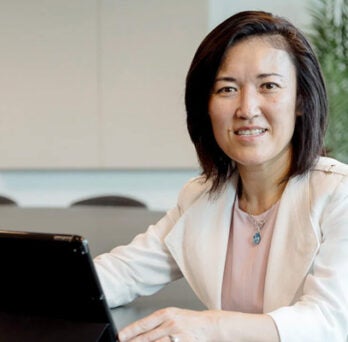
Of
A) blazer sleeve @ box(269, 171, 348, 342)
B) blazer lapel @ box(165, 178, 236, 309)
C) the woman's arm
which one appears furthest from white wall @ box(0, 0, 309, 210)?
the woman's arm

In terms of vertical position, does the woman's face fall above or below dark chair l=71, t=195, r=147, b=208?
above

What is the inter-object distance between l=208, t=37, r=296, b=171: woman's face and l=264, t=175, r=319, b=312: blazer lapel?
11cm

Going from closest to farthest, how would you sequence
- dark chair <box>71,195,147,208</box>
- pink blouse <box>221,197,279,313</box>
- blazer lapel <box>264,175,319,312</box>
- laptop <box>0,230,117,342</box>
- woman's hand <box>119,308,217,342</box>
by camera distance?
laptop <box>0,230,117,342</box>, woman's hand <box>119,308,217,342</box>, blazer lapel <box>264,175,319,312</box>, pink blouse <box>221,197,279,313</box>, dark chair <box>71,195,147,208</box>

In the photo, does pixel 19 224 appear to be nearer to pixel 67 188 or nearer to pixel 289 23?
pixel 289 23

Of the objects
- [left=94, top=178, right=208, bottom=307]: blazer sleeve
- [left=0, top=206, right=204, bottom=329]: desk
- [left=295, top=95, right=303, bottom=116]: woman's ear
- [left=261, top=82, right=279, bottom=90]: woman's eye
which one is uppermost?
[left=261, top=82, right=279, bottom=90]: woman's eye

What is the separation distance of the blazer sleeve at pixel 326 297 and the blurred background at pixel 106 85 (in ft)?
9.65

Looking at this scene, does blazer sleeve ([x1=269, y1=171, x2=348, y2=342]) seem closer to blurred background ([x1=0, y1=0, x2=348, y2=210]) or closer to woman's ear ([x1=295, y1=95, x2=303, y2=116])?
woman's ear ([x1=295, y1=95, x2=303, y2=116])

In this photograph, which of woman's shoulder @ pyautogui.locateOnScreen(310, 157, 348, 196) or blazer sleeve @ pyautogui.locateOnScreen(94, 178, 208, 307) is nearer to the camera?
woman's shoulder @ pyautogui.locateOnScreen(310, 157, 348, 196)

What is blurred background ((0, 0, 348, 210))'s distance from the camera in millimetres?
4039

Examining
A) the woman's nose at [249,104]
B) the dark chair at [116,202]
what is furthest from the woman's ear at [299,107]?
the dark chair at [116,202]

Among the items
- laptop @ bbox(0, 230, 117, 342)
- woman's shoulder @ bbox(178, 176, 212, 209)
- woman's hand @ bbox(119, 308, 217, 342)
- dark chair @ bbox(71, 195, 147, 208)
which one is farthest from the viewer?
dark chair @ bbox(71, 195, 147, 208)

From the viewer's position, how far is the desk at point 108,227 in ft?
4.19

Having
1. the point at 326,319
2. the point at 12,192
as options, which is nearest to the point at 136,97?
the point at 12,192

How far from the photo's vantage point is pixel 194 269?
128 centimetres
